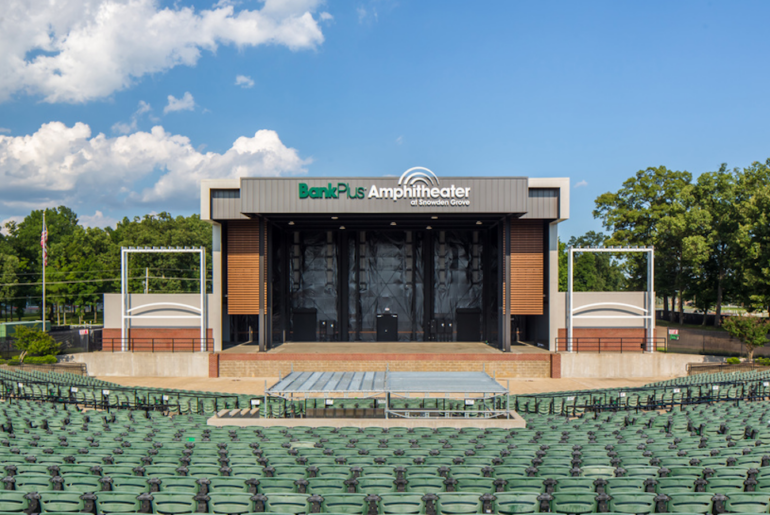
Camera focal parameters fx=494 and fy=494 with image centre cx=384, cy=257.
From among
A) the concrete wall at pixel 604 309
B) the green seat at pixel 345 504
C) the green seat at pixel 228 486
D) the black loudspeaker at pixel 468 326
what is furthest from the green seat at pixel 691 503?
the black loudspeaker at pixel 468 326

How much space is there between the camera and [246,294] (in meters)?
28.7

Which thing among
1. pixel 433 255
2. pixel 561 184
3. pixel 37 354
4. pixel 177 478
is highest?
pixel 561 184

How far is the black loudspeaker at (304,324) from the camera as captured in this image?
32.7 m

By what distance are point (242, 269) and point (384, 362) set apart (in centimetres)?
992

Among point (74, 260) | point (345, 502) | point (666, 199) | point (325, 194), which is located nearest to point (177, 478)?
point (345, 502)

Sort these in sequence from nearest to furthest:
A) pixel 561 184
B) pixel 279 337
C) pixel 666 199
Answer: pixel 561 184 → pixel 279 337 → pixel 666 199

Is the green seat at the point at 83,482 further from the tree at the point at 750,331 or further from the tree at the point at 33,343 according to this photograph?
the tree at the point at 750,331

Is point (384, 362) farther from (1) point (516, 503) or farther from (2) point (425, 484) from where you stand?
(1) point (516, 503)

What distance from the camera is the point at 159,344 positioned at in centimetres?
2888

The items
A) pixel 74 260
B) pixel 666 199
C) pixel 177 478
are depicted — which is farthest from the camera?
pixel 74 260

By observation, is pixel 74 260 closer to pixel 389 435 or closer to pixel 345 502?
pixel 389 435

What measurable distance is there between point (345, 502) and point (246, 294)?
79.2 ft

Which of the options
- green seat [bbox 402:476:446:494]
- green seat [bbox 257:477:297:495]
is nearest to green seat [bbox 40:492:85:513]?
green seat [bbox 257:477:297:495]

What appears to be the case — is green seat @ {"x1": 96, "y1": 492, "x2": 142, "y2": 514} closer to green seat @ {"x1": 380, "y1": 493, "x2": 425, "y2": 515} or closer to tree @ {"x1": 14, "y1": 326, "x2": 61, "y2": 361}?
green seat @ {"x1": 380, "y1": 493, "x2": 425, "y2": 515}
